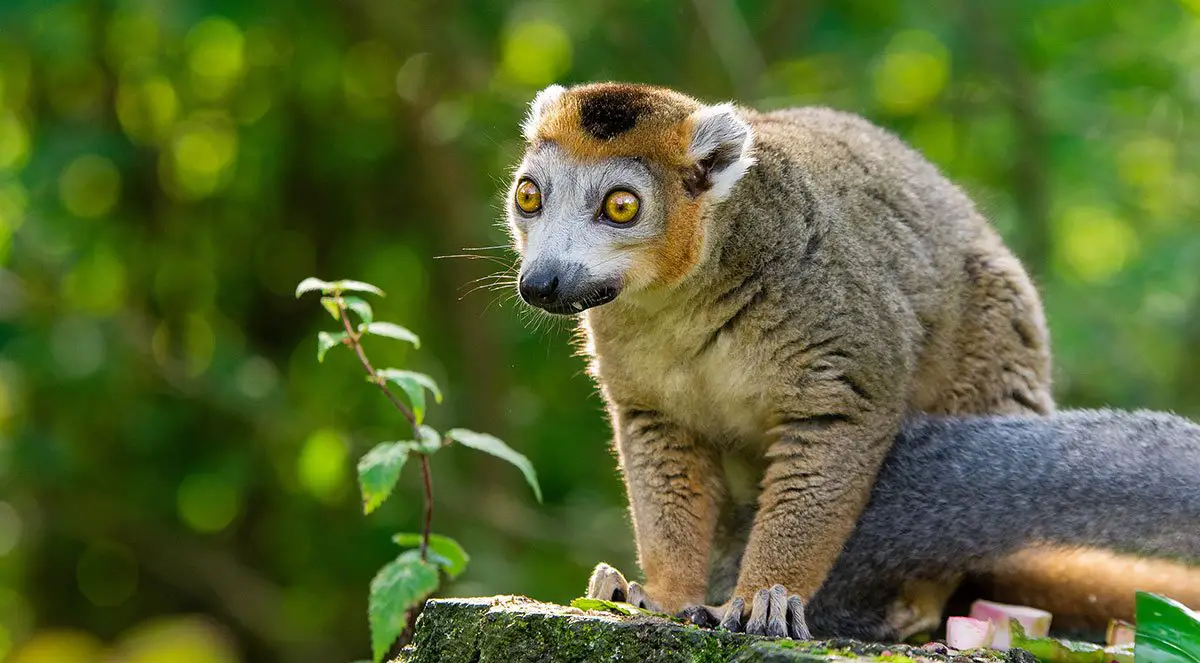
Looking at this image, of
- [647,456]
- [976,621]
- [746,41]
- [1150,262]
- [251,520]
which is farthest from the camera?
[251,520]

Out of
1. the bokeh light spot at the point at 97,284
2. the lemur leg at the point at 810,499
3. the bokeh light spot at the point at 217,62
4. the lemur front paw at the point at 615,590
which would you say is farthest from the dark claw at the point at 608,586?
the bokeh light spot at the point at 217,62

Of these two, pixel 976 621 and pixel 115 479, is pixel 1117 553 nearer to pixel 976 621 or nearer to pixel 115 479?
pixel 976 621

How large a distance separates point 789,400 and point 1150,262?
5953mm

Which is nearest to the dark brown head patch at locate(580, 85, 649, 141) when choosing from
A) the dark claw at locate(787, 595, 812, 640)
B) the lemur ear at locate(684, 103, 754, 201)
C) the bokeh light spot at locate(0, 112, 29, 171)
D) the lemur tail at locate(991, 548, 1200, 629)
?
the lemur ear at locate(684, 103, 754, 201)

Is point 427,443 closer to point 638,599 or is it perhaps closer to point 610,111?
point 638,599

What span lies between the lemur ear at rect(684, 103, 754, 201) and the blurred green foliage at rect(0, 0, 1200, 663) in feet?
15.5

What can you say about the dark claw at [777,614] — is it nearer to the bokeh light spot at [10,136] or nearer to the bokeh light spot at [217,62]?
the bokeh light spot at [217,62]

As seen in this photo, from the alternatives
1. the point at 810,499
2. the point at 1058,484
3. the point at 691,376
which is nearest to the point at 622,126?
the point at 691,376

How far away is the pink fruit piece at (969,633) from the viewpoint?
4.09 metres

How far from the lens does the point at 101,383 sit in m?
10.1

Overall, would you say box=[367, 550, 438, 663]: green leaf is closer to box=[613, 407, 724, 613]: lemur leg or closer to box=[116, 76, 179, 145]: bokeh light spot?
box=[613, 407, 724, 613]: lemur leg

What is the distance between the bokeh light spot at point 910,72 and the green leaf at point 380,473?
21.2 feet

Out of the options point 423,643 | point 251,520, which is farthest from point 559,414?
point 423,643

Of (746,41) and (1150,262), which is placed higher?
(746,41)
